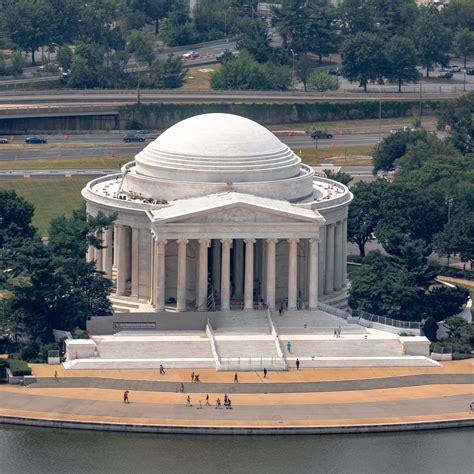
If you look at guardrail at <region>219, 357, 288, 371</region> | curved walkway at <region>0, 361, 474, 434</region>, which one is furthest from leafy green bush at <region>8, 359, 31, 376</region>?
guardrail at <region>219, 357, 288, 371</region>

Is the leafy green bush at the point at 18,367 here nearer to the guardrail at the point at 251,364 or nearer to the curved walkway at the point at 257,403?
the curved walkway at the point at 257,403

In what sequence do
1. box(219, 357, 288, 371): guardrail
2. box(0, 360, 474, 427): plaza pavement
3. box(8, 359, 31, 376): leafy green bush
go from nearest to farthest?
box(0, 360, 474, 427): plaza pavement, box(8, 359, 31, 376): leafy green bush, box(219, 357, 288, 371): guardrail

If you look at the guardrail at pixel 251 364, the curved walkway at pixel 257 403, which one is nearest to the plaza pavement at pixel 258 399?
the curved walkway at pixel 257 403

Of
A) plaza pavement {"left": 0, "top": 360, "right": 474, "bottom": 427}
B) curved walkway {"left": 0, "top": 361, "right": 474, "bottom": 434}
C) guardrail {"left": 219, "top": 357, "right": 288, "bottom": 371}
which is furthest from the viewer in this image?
guardrail {"left": 219, "top": 357, "right": 288, "bottom": 371}

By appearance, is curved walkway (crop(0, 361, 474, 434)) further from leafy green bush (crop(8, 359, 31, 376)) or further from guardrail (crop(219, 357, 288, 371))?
guardrail (crop(219, 357, 288, 371))

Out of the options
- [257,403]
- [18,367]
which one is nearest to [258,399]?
[257,403]

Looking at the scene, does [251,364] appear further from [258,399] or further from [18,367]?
[18,367]
